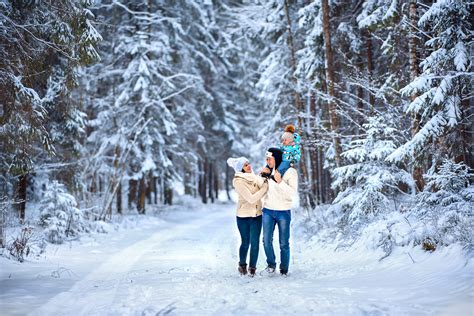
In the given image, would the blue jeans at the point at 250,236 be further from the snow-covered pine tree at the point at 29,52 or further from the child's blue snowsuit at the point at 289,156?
the snow-covered pine tree at the point at 29,52

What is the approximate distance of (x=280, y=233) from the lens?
616 cm

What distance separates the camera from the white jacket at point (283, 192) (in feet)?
19.9

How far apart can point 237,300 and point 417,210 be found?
3.98m

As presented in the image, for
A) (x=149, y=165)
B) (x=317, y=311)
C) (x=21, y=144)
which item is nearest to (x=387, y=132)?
(x=317, y=311)

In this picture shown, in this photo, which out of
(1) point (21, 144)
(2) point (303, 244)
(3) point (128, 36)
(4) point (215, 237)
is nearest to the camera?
(1) point (21, 144)

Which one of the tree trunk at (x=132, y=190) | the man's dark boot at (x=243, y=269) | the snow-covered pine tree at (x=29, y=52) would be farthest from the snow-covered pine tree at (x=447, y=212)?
the tree trunk at (x=132, y=190)

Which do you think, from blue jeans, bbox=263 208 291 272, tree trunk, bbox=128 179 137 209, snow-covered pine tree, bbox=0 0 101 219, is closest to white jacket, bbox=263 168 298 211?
blue jeans, bbox=263 208 291 272

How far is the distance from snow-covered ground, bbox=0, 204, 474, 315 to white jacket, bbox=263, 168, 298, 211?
115cm

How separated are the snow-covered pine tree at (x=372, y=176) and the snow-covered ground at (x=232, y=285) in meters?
1.10

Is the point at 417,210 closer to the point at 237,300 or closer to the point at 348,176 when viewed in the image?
the point at 348,176

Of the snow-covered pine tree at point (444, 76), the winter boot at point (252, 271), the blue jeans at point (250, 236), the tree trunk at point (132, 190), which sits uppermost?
the snow-covered pine tree at point (444, 76)

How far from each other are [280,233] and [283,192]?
69cm

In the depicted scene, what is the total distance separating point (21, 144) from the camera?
7402mm

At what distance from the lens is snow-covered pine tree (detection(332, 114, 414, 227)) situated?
8.09 meters
